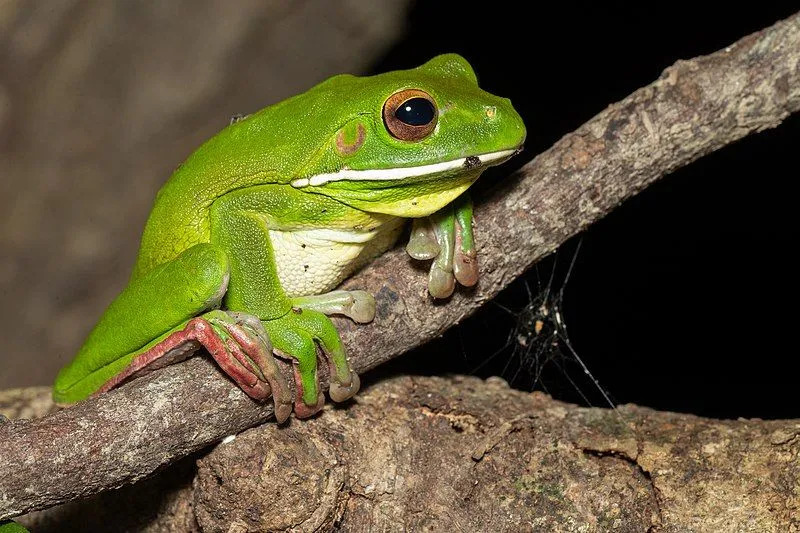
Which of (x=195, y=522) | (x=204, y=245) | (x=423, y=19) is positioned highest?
(x=423, y=19)

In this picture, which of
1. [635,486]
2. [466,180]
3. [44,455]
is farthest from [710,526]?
[44,455]

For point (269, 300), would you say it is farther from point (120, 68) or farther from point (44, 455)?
point (120, 68)

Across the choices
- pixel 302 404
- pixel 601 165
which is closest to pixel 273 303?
pixel 302 404

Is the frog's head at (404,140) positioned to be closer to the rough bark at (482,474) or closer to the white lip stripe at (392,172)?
the white lip stripe at (392,172)

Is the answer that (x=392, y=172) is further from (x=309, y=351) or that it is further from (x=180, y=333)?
(x=180, y=333)

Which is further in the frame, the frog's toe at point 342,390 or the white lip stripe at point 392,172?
the frog's toe at point 342,390

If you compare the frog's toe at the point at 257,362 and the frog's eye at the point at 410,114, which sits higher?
the frog's eye at the point at 410,114

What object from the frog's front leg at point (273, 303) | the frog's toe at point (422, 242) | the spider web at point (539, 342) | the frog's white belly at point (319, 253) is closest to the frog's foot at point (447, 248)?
the frog's toe at point (422, 242)
